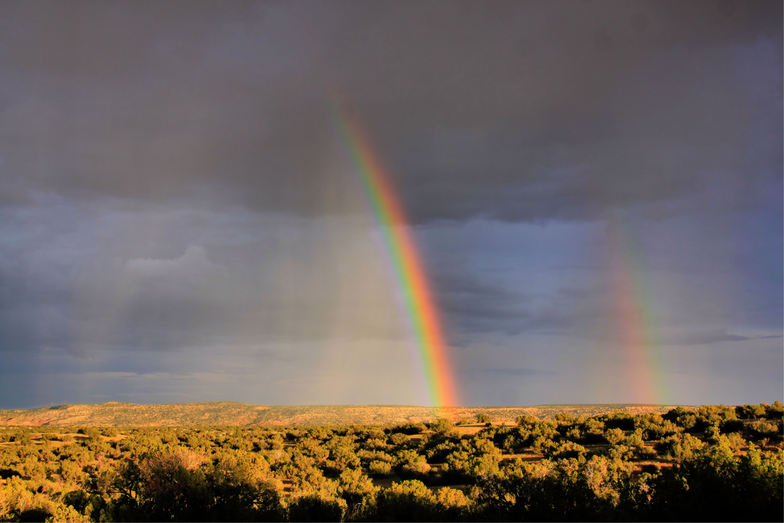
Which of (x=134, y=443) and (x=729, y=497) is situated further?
(x=134, y=443)

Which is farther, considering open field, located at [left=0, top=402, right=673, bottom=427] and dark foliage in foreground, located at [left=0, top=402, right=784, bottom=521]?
open field, located at [left=0, top=402, right=673, bottom=427]

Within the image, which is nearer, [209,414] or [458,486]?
[458,486]

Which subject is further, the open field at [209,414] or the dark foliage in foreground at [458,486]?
the open field at [209,414]

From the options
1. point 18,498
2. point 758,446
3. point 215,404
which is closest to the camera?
point 18,498

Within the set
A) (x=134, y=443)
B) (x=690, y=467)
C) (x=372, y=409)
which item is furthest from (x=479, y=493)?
(x=372, y=409)

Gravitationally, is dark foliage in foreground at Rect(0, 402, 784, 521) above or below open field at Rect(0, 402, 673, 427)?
above

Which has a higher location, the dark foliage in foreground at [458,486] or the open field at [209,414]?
the dark foliage in foreground at [458,486]

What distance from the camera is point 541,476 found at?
16719mm

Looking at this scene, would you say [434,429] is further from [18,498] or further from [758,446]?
[18,498]

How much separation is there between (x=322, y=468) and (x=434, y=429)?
1577cm

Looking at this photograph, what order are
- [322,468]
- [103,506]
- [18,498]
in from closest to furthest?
[103,506]
[18,498]
[322,468]

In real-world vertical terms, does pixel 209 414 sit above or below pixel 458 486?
below

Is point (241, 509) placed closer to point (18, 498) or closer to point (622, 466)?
point (18, 498)

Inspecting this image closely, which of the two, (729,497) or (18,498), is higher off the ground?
(729,497)
